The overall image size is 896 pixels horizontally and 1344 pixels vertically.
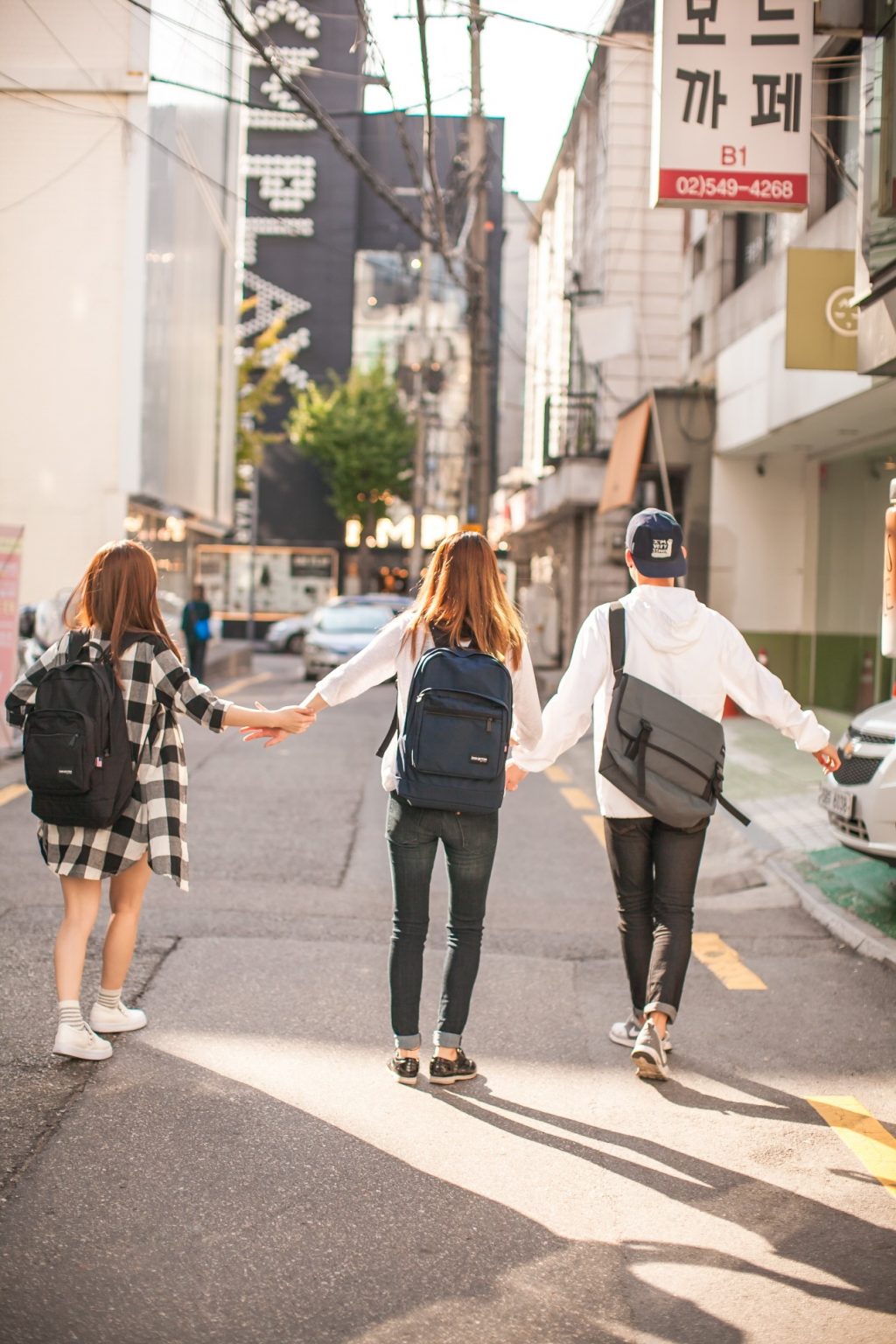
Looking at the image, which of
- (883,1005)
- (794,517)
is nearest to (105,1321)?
(883,1005)

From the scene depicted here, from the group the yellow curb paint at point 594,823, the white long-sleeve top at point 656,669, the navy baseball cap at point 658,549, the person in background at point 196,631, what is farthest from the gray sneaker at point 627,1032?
the person in background at point 196,631

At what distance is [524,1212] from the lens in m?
3.50

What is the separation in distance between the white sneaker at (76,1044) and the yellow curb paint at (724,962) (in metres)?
2.69

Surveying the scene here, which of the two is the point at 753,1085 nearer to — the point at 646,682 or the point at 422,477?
the point at 646,682

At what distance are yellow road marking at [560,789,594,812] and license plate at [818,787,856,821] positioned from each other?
3573mm

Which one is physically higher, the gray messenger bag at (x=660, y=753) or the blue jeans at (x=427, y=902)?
the gray messenger bag at (x=660, y=753)

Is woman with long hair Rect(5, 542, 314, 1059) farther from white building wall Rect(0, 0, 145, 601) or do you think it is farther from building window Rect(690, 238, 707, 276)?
building window Rect(690, 238, 707, 276)

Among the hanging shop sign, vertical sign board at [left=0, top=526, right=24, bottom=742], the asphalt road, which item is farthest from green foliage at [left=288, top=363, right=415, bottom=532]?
the asphalt road

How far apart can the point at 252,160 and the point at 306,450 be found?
1086 cm

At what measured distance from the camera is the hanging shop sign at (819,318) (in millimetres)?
11344

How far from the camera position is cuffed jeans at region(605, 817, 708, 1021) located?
469 centimetres

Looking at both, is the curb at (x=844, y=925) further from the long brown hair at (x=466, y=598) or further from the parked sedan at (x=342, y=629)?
the parked sedan at (x=342, y=629)

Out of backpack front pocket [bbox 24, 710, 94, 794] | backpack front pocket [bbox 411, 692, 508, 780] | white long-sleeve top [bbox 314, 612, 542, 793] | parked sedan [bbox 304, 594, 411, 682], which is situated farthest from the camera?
parked sedan [bbox 304, 594, 411, 682]

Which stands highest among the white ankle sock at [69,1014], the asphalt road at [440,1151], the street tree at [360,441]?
the street tree at [360,441]
